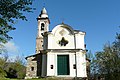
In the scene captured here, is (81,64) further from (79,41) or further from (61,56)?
(79,41)

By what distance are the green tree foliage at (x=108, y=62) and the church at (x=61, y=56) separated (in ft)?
23.1

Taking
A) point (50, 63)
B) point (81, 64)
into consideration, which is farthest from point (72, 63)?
point (50, 63)

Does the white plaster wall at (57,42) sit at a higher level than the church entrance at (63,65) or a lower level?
higher

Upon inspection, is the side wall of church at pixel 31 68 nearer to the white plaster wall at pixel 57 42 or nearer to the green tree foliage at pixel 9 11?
the white plaster wall at pixel 57 42

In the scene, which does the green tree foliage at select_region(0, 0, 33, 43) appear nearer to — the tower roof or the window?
the window

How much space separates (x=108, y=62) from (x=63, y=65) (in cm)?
1161

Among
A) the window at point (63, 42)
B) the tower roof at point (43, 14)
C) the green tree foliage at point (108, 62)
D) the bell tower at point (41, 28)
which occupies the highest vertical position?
the tower roof at point (43, 14)

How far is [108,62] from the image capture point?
75.0 feet

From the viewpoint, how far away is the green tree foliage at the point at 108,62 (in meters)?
21.6

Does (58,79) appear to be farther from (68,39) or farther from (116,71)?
(116,71)

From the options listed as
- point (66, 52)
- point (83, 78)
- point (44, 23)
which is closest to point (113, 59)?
point (83, 78)

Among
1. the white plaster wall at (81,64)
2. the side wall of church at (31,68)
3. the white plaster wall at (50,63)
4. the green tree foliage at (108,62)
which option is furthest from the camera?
the side wall of church at (31,68)

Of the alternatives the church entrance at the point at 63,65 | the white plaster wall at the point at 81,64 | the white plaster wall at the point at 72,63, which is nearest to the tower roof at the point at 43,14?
the white plaster wall at the point at 72,63

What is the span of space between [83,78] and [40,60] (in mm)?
7272
